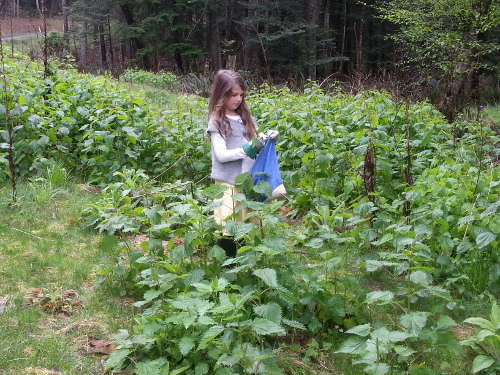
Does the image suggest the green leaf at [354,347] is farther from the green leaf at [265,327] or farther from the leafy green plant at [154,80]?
the leafy green plant at [154,80]

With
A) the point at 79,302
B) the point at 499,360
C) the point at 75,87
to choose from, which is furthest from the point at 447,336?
the point at 75,87

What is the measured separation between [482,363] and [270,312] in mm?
1108

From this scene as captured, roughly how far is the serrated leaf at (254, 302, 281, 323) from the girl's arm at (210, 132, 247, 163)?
3.81 feet

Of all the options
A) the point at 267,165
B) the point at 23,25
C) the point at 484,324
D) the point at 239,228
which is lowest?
the point at 484,324

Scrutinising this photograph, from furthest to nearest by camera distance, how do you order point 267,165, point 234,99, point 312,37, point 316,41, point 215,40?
1. point 215,40
2. point 316,41
3. point 312,37
4. point 234,99
5. point 267,165

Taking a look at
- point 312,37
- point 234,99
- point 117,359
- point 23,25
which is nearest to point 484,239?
point 234,99

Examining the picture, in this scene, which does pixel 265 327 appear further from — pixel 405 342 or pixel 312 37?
pixel 312 37

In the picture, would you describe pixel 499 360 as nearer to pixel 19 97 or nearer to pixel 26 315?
pixel 26 315

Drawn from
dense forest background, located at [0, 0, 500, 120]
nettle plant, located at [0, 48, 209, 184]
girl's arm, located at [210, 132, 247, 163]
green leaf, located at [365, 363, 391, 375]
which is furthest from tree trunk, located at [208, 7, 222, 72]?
green leaf, located at [365, 363, 391, 375]

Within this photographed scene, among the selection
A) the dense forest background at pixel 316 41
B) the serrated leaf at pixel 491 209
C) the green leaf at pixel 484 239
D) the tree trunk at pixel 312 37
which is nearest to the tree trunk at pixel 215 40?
the dense forest background at pixel 316 41

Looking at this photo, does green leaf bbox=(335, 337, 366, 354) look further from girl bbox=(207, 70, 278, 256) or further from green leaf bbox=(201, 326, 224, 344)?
girl bbox=(207, 70, 278, 256)

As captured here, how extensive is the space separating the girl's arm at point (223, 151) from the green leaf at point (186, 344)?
1329 millimetres

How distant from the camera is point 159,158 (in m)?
6.61

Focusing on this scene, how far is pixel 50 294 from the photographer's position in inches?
138
